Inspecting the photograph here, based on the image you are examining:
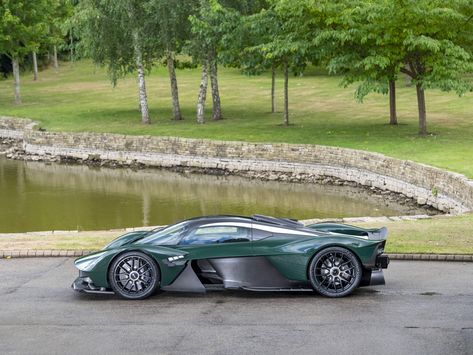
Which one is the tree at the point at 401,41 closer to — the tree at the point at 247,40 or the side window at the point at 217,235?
the tree at the point at 247,40

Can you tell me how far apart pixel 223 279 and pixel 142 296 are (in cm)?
119

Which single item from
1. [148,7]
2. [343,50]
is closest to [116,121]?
[148,7]

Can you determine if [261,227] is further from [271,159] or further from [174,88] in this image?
[174,88]

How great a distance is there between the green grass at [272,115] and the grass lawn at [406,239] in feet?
30.7

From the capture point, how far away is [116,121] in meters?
47.8

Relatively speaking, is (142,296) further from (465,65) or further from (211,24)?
(211,24)

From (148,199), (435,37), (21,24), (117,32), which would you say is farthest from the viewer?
(21,24)

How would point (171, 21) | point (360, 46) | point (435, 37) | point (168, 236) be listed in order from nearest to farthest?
1. point (168, 236)
2. point (435, 37)
3. point (360, 46)
4. point (171, 21)

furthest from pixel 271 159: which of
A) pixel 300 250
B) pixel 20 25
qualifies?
pixel 20 25

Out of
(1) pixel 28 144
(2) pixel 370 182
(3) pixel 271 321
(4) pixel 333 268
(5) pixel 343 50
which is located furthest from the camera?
(1) pixel 28 144

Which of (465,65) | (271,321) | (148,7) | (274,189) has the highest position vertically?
(148,7)

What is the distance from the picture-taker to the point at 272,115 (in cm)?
4784

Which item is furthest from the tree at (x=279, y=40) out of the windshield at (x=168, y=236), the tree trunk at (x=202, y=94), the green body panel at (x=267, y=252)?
the green body panel at (x=267, y=252)

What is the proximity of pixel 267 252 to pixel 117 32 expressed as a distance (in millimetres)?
33305
